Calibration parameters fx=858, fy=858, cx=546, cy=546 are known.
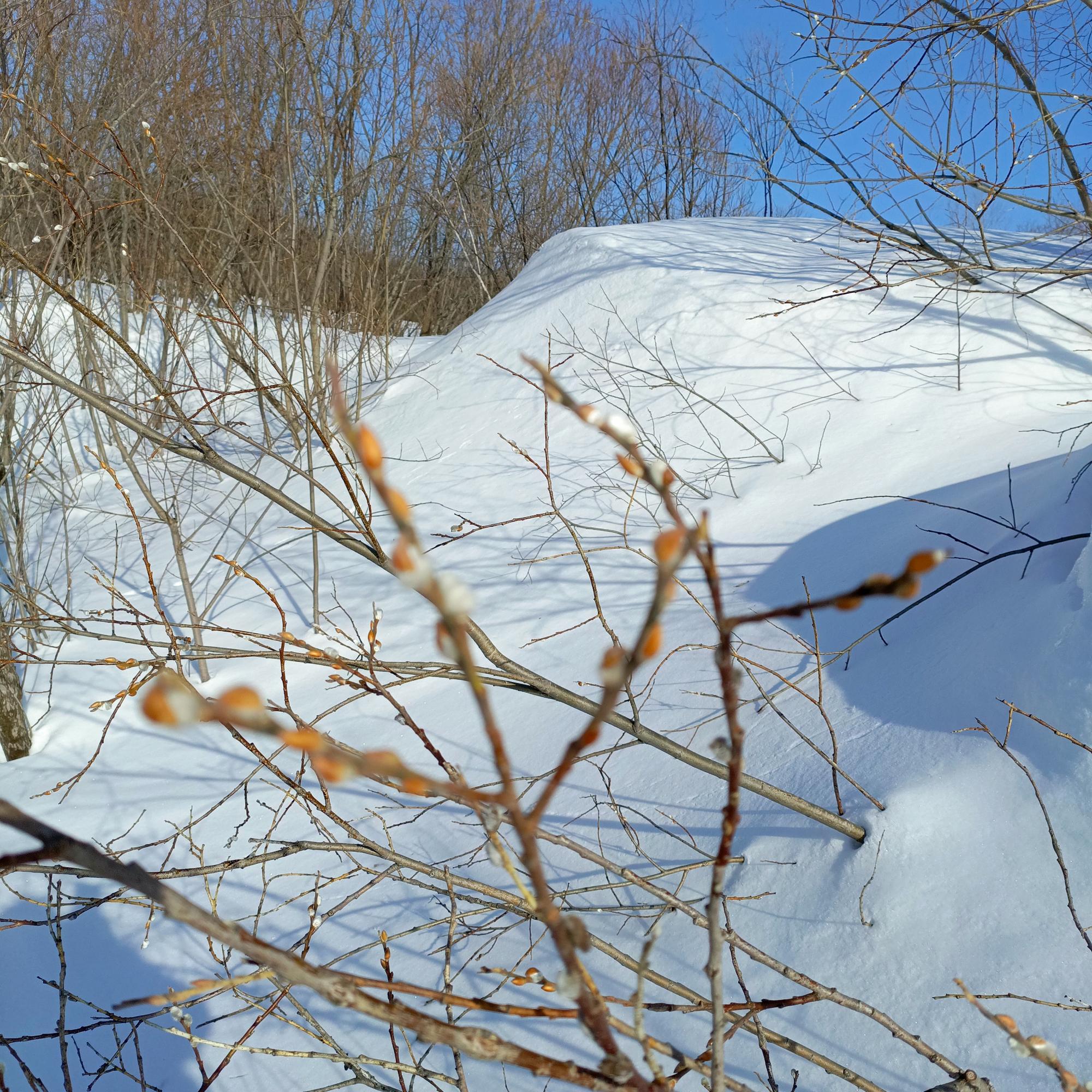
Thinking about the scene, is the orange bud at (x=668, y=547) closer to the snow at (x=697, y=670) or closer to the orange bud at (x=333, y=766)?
the orange bud at (x=333, y=766)

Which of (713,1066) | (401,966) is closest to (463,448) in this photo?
(401,966)

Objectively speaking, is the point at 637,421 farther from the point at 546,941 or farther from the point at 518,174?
the point at 518,174

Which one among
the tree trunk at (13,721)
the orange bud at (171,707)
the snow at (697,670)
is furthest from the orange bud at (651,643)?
the tree trunk at (13,721)

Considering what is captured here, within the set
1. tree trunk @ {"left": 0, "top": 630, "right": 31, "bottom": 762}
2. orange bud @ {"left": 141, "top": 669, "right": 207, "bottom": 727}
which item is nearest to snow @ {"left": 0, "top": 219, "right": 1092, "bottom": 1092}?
tree trunk @ {"left": 0, "top": 630, "right": 31, "bottom": 762}

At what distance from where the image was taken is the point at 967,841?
1524 mm

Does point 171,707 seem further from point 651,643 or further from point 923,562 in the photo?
point 923,562

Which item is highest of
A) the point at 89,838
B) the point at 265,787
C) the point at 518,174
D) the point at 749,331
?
the point at 518,174

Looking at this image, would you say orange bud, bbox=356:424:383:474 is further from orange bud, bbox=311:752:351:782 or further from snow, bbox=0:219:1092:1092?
snow, bbox=0:219:1092:1092

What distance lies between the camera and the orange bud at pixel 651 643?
1.01 feet

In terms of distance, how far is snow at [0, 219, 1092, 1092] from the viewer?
1503 millimetres

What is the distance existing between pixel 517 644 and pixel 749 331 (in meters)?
2.54

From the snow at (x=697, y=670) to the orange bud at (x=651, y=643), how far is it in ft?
3.74

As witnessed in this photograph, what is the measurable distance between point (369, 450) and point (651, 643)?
0.12 meters

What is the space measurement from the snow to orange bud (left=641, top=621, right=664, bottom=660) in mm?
1141
